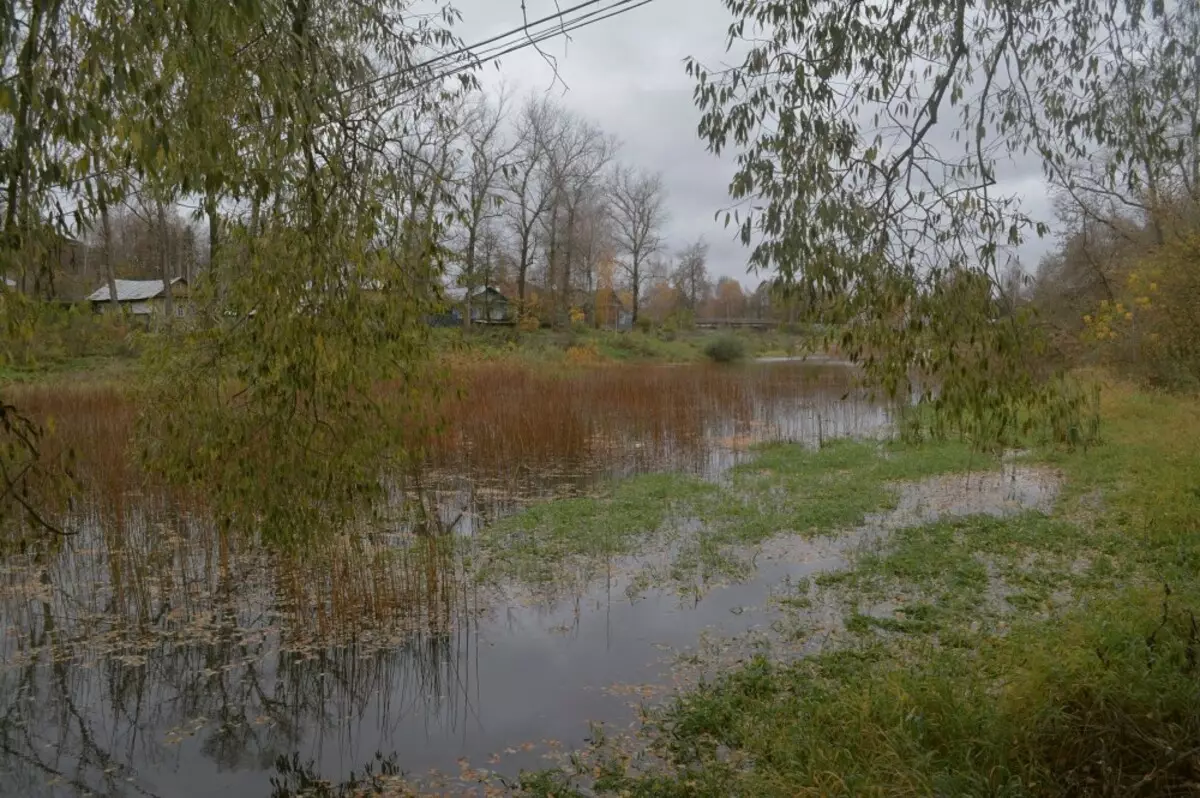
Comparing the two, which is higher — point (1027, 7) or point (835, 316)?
point (1027, 7)

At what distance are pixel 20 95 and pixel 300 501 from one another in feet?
7.38

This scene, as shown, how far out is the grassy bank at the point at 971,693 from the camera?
3.14 meters

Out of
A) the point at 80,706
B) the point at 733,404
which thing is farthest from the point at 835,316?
the point at 733,404

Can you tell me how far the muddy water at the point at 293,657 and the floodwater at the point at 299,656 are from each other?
0.5 inches

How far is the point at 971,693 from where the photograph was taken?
377 centimetres

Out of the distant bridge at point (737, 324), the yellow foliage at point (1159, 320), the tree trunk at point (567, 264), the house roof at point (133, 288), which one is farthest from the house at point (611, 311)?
the yellow foliage at point (1159, 320)

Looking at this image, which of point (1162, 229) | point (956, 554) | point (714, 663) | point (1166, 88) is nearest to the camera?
point (1166, 88)

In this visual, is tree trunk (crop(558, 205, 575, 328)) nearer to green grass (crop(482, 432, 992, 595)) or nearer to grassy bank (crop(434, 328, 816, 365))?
grassy bank (crop(434, 328, 816, 365))

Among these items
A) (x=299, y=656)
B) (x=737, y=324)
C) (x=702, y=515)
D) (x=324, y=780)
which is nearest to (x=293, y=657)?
(x=299, y=656)

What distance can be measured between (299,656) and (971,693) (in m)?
A: 3.89

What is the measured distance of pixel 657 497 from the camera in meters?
9.20

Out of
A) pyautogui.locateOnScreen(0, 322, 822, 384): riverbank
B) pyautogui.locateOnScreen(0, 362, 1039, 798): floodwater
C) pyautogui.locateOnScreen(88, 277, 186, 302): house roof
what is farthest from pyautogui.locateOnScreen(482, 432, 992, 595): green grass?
pyautogui.locateOnScreen(88, 277, 186, 302): house roof

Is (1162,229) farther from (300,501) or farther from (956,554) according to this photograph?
(300,501)

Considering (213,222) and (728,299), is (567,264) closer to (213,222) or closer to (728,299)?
(728,299)
